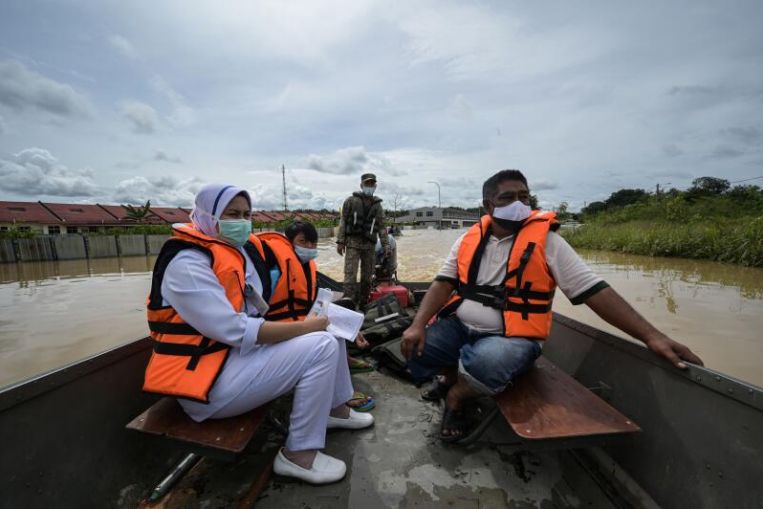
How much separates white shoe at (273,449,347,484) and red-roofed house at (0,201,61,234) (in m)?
44.0

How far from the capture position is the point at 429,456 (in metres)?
1.88

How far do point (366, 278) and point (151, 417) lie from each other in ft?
11.6

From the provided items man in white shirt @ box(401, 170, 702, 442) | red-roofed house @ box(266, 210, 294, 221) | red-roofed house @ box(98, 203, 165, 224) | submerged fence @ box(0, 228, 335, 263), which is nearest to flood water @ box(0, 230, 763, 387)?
man in white shirt @ box(401, 170, 702, 442)

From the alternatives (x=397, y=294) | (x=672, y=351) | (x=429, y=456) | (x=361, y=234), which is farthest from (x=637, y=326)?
(x=361, y=234)

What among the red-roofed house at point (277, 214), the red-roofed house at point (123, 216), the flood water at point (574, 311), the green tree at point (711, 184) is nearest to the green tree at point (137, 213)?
the red-roofed house at point (123, 216)

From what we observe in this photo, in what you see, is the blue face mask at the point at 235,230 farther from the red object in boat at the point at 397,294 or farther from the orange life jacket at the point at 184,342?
the red object in boat at the point at 397,294

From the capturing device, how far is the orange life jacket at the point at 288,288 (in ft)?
7.15

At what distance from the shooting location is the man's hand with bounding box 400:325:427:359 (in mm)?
2125

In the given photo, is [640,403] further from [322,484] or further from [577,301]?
[322,484]

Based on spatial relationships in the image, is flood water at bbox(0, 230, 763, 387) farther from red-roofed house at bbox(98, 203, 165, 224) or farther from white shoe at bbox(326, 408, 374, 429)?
red-roofed house at bbox(98, 203, 165, 224)

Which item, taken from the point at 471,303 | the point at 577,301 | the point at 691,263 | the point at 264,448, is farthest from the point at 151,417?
the point at 691,263

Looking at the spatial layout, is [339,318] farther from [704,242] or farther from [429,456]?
[704,242]

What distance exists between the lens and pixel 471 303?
6.75 feet

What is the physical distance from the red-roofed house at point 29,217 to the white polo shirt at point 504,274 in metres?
44.4
